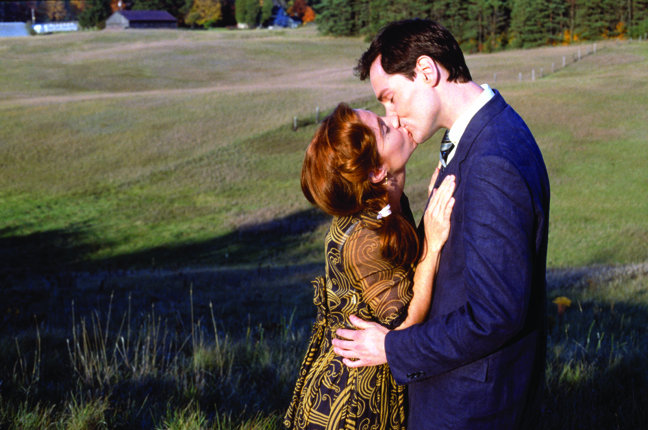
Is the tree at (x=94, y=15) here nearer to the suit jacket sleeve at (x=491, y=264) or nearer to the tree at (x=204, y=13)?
the tree at (x=204, y=13)

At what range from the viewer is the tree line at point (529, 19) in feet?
210

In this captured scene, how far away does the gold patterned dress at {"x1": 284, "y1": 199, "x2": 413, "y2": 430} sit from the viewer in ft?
8.28

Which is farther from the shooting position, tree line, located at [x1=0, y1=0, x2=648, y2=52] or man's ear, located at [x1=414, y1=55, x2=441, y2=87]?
tree line, located at [x1=0, y1=0, x2=648, y2=52]

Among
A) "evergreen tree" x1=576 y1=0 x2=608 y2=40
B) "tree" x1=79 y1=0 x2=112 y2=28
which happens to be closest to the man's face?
"evergreen tree" x1=576 y1=0 x2=608 y2=40

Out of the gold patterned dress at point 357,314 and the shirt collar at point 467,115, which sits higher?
the shirt collar at point 467,115

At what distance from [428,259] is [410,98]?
0.62 metres

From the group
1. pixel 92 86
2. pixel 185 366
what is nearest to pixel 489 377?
pixel 185 366

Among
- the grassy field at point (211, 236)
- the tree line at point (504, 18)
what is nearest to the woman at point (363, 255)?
the grassy field at point (211, 236)

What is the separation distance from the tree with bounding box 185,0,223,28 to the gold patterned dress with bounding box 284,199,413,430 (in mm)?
116739

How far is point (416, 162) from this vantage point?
2844 cm

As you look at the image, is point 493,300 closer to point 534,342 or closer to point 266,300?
point 534,342

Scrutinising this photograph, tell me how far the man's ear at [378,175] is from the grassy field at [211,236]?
5.81 feet

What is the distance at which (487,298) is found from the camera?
6.38ft

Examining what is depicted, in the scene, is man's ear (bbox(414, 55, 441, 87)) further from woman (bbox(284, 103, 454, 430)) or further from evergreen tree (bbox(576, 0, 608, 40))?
evergreen tree (bbox(576, 0, 608, 40))
